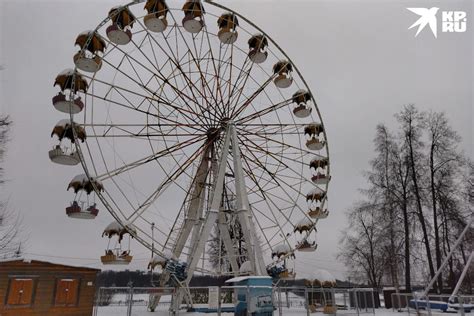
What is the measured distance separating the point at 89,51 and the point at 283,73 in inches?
305

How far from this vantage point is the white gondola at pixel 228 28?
49.5 feet

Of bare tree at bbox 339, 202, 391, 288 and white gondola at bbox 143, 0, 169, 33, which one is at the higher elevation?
white gondola at bbox 143, 0, 169, 33

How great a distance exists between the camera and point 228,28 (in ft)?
49.8

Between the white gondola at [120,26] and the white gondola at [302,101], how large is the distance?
717 cm

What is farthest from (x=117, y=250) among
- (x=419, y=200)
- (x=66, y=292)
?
(x=419, y=200)

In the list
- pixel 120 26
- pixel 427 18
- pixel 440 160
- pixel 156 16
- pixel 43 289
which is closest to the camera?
pixel 427 18

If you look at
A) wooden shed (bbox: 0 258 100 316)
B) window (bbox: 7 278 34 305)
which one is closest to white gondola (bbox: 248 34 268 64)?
wooden shed (bbox: 0 258 100 316)

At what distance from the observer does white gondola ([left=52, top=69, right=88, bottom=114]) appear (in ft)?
43.7

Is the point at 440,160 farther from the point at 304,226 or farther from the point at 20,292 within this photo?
the point at 20,292

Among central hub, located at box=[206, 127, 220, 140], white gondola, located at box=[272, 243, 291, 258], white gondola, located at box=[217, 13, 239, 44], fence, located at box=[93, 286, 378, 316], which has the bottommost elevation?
fence, located at box=[93, 286, 378, 316]

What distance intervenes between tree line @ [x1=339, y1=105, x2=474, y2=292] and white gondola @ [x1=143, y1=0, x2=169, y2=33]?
15.2m

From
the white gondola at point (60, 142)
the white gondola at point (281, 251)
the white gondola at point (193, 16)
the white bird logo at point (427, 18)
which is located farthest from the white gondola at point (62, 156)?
the white bird logo at point (427, 18)

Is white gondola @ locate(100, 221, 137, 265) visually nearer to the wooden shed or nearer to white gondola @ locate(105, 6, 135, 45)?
the wooden shed

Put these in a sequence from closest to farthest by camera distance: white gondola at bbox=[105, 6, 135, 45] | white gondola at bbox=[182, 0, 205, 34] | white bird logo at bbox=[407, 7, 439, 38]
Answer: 1. white bird logo at bbox=[407, 7, 439, 38]
2. white gondola at bbox=[105, 6, 135, 45]
3. white gondola at bbox=[182, 0, 205, 34]
